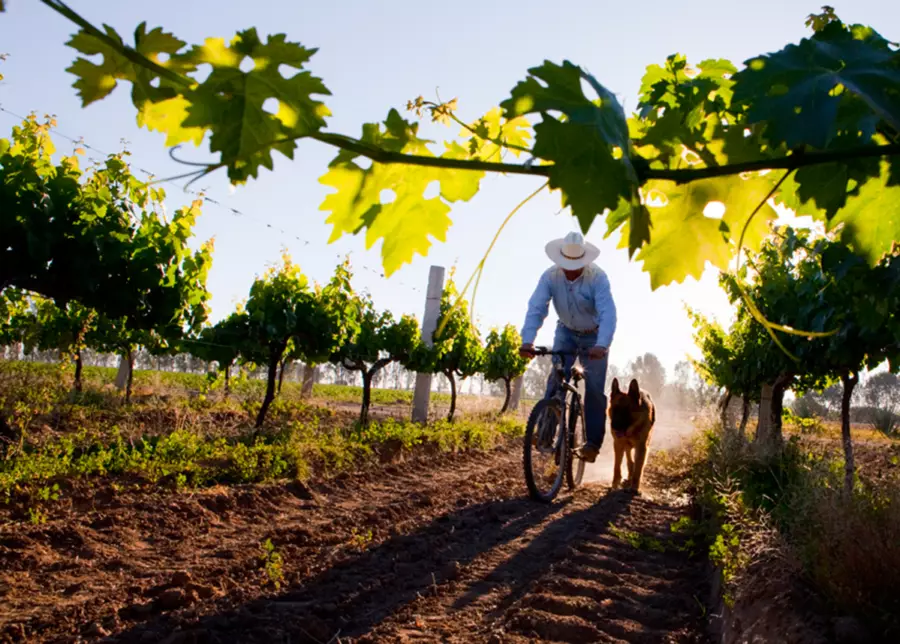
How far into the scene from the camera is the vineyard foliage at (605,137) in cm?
92

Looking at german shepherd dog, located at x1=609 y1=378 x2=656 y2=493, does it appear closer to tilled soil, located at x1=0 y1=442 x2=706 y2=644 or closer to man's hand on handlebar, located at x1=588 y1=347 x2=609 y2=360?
tilled soil, located at x1=0 y1=442 x2=706 y2=644

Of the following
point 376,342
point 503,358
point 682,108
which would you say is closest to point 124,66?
point 682,108

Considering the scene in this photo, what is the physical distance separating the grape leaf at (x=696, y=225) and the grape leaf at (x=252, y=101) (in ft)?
2.09

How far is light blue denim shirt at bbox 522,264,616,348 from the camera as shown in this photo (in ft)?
20.4

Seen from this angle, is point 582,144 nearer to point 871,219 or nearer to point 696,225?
point 696,225

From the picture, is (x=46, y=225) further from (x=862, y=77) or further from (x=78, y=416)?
(x=862, y=77)

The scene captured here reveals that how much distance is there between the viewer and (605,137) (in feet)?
2.90

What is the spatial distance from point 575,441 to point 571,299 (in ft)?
5.06

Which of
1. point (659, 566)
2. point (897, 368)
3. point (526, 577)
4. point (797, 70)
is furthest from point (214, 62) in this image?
point (897, 368)

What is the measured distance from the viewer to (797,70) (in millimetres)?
1048

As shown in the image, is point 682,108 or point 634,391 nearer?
point 682,108

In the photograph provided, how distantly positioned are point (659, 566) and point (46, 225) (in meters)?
6.86

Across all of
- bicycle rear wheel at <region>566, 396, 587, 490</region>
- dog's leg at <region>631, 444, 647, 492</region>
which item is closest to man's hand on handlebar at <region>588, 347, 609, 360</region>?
bicycle rear wheel at <region>566, 396, 587, 490</region>

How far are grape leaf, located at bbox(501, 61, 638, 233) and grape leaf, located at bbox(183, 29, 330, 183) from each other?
35 centimetres
